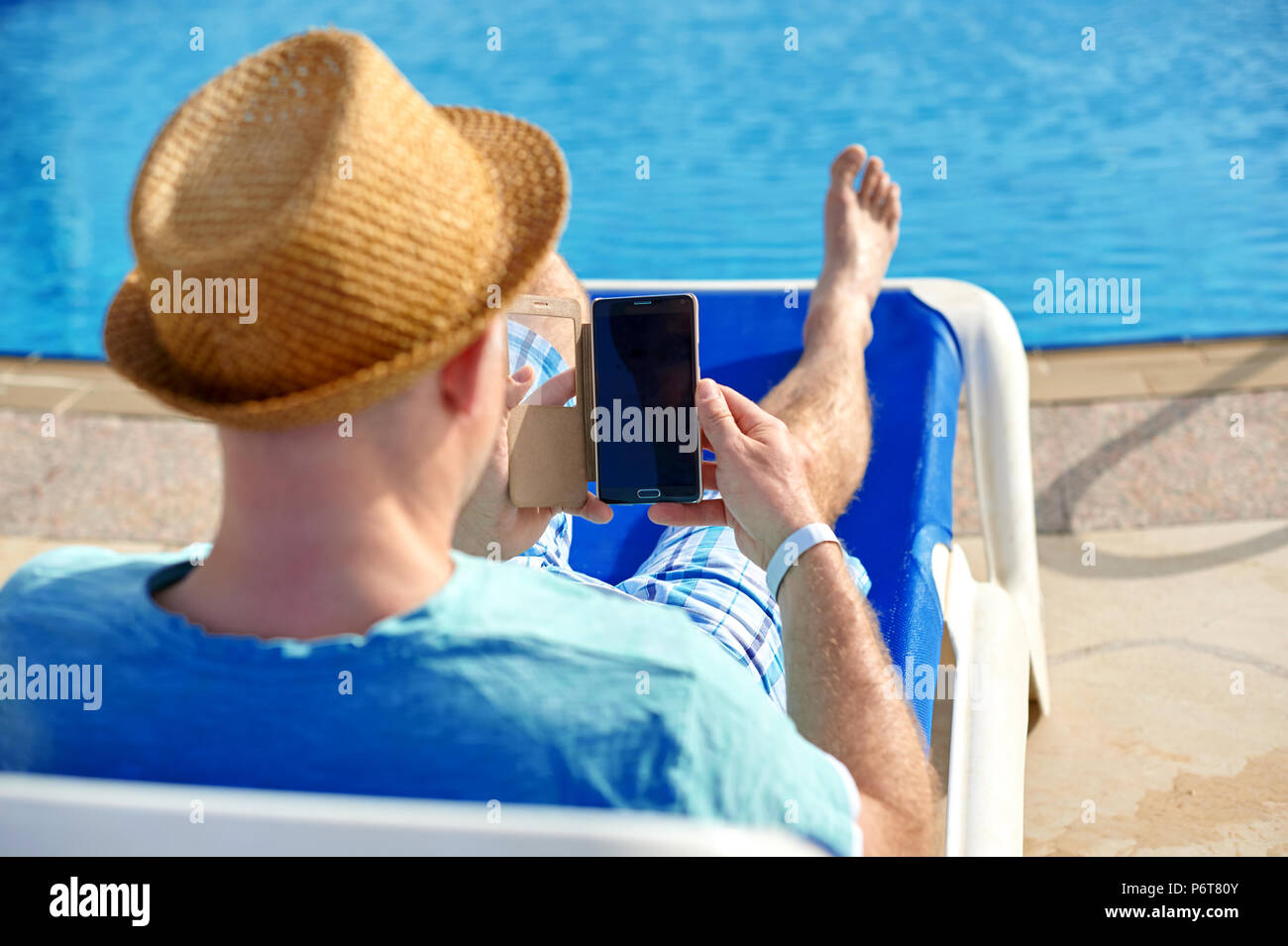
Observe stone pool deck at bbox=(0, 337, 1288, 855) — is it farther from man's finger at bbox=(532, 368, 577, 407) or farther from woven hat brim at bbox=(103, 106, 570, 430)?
woven hat brim at bbox=(103, 106, 570, 430)

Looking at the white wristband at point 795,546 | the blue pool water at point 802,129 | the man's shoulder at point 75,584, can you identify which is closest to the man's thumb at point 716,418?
the white wristband at point 795,546

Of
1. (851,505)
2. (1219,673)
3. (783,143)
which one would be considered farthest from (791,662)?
(783,143)

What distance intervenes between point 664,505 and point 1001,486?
2.83 ft

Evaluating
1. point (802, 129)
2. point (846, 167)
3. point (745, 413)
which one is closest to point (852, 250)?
point (846, 167)

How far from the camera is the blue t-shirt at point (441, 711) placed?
33.4 inches

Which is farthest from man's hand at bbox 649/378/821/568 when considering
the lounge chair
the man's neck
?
the man's neck

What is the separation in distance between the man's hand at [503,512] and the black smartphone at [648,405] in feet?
0.20

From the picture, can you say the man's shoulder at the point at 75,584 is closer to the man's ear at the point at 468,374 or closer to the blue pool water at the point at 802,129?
A: the man's ear at the point at 468,374

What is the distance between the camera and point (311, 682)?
2.77ft

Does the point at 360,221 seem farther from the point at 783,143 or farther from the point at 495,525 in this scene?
the point at 783,143

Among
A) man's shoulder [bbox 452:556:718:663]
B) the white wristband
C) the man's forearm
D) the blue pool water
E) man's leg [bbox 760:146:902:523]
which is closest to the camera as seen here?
man's shoulder [bbox 452:556:718:663]

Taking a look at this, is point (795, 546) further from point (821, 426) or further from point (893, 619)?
point (821, 426)

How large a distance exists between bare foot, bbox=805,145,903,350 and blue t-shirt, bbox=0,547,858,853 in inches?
59.8

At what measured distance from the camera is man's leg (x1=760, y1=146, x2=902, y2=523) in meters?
2.01
